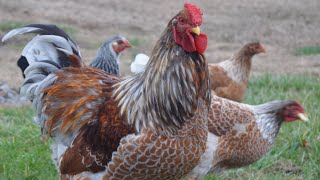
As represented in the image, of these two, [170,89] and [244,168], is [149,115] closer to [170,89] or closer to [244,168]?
[170,89]

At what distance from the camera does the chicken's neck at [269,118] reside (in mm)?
5566

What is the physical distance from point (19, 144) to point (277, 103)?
2.79 metres

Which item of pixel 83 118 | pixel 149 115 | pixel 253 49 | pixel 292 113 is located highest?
pixel 149 115

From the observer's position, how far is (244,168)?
6.03 metres

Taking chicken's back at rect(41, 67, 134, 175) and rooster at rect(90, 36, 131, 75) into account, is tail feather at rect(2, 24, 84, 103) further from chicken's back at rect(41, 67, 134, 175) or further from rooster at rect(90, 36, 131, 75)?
rooster at rect(90, 36, 131, 75)

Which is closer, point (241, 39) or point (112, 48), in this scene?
point (112, 48)

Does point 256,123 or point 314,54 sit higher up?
point 256,123

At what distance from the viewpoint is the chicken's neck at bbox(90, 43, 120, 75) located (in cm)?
736

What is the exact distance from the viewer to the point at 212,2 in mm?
16062

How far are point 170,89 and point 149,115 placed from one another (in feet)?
0.77

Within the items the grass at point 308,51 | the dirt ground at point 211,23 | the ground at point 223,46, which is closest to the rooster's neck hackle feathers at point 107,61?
the ground at point 223,46

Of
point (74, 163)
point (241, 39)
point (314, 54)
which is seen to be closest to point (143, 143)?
point (74, 163)

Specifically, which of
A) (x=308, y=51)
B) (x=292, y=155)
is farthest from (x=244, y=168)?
(x=308, y=51)

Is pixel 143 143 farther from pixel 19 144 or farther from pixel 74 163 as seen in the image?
pixel 19 144
